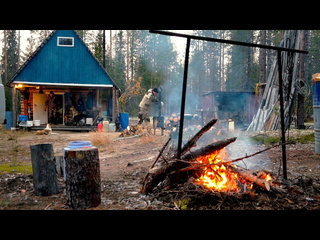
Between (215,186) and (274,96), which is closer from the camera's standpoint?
(215,186)

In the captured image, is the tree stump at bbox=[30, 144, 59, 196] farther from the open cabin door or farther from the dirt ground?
the open cabin door

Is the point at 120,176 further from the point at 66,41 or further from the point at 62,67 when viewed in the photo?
the point at 66,41

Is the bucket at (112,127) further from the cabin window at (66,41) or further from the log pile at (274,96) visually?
the log pile at (274,96)

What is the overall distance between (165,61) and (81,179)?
27904mm

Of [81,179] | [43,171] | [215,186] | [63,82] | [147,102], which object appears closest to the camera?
[81,179]

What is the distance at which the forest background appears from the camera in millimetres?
28453

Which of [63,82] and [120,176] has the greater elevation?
[63,82]

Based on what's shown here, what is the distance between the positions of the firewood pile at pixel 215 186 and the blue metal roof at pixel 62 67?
47.1 ft

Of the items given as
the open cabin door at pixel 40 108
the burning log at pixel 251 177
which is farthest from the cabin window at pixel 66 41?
the burning log at pixel 251 177

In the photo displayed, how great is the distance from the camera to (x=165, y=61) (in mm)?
30188

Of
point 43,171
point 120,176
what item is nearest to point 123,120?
point 120,176

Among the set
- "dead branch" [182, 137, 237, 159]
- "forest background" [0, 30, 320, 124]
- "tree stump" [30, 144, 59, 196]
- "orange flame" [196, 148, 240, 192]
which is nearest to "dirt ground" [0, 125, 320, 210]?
"tree stump" [30, 144, 59, 196]

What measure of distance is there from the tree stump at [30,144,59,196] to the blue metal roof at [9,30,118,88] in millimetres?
13789
